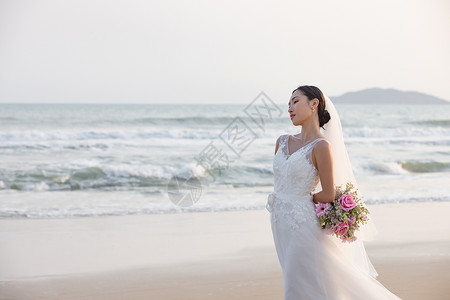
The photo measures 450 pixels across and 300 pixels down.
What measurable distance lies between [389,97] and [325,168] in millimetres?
29572

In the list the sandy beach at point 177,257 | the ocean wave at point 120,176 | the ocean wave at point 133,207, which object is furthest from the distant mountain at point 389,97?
the sandy beach at point 177,257

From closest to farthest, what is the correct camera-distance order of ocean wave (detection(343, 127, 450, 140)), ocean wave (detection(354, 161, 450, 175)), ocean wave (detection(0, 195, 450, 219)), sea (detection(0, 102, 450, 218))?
ocean wave (detection(0, 195, 450, 219)) → sea (detection(0, 102, 450, 218)) → ocean wave (detection(354, 161, 450, 175)) → ocean wave (detection(343, 127, 450, 140))

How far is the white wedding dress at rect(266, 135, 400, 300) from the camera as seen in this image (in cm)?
295

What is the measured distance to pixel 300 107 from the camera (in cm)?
309

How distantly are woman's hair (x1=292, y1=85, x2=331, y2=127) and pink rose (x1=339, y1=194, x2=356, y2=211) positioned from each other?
0.49 metres

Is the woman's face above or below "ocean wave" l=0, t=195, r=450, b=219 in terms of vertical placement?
below

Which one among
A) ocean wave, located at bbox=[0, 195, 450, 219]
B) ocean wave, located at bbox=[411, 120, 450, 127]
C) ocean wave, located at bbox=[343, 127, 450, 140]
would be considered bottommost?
ocean wave, located at bbox=[0, 195, 450, 219]

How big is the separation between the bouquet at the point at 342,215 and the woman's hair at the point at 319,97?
0.46 meters

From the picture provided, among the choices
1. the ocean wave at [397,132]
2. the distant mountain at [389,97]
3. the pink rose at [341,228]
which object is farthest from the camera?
the distant mountain at [389,97]

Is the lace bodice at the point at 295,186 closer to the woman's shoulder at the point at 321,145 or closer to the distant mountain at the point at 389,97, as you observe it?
the woman's shoulder at the point at 321,145

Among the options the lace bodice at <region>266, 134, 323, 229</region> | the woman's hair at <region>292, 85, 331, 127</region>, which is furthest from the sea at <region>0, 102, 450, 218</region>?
the woman's hair at <region>292, 85, 331, 127</region>

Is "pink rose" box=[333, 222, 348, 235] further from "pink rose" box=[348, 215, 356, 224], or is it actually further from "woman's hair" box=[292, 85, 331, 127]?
"woman's hair" box=[292, 85, 331, 127]

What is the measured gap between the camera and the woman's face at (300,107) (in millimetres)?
3090

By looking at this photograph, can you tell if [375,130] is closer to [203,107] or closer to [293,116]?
[203,107]
